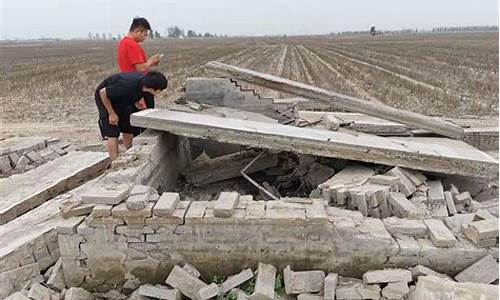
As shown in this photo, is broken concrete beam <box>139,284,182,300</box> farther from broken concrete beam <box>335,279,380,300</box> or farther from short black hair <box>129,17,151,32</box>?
short black hair <box>129,17,151,32</box>

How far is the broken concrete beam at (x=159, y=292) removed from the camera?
11.7ft

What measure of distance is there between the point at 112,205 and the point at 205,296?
1200mm

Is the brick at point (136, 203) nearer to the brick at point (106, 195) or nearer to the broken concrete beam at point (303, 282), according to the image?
the brick at point (106, 195)

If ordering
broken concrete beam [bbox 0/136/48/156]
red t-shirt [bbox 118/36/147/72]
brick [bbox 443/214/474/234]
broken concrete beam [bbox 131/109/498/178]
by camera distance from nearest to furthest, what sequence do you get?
brick [bbox 443/214/474/234] < broken concrete beam [bbox 131/109/498/178] < red t-shirt [bbox 118/36/147/72] < broken concrete beam [bbox 0/136/48/156]


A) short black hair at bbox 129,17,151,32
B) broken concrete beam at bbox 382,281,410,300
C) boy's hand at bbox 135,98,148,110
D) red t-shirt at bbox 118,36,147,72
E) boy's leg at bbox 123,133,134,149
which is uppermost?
short black hair at bbox 129,17,151,32

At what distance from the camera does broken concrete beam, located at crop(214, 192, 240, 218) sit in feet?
12.2

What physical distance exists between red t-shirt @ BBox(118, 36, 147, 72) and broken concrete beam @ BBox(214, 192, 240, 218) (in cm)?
248

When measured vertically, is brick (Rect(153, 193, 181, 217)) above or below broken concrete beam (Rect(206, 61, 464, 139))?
below

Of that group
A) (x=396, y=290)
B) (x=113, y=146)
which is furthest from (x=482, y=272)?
(x=113, y=146)

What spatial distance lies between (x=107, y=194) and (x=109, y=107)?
1.50m

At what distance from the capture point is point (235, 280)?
11.9 feet

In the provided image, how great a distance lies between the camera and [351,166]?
520cm

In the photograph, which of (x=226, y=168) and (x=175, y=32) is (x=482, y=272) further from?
(x=175, y=32)

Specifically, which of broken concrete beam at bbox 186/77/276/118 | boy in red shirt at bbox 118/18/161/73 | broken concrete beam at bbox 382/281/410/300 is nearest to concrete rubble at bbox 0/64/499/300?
broken concrete beam at bbox 382/281/410/300
